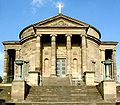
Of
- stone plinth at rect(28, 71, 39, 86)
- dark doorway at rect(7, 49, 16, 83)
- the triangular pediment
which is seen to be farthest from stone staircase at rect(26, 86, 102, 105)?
dark doorway at rect(7, 49, 16, 83)

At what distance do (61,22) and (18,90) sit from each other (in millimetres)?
16109

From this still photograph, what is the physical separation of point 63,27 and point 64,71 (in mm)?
5147

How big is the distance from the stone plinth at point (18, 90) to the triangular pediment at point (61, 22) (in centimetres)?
1449

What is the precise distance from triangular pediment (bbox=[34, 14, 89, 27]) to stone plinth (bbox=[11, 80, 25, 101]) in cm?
1449

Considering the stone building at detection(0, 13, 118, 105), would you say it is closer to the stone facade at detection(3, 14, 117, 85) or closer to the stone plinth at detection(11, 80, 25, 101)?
the stone facade at detection(3, 14, 117, 85)

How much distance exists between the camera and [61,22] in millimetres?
38375

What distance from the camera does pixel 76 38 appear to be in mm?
38625

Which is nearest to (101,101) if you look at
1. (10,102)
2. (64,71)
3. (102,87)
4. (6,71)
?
(102,87)

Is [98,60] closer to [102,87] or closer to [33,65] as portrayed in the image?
[33,65]

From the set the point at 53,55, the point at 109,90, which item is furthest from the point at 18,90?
the point at 53,55

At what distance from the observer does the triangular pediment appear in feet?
124

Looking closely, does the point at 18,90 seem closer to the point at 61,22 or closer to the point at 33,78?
the point at 33,78

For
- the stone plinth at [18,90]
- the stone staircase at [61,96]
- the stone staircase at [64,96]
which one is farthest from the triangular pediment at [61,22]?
the stone plinth at [18,90]

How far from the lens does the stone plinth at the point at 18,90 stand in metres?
23.9
